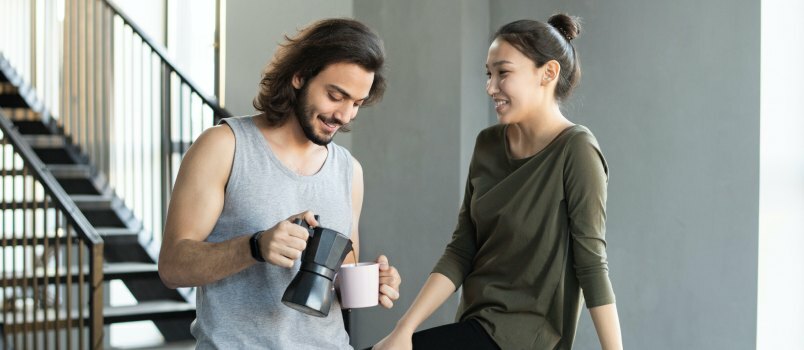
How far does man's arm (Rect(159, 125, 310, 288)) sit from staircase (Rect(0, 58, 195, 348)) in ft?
9.25

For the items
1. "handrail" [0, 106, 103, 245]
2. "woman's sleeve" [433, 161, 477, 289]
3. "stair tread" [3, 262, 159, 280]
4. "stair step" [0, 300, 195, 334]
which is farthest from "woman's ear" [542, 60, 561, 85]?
"stair tread" [3, 262, 159, 280]

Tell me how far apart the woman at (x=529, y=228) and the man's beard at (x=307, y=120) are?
48cm

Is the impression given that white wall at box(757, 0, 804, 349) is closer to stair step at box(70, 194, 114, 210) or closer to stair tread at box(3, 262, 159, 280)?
stair tread at box(3, 262, 159, 280)

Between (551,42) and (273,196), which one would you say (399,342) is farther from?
(551,42)

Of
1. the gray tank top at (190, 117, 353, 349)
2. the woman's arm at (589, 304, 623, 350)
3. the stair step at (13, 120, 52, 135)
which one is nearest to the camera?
the gray tank top at (190, 117, 353, 349)

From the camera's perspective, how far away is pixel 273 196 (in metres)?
1.39

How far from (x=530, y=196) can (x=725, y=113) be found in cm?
124

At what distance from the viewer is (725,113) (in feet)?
8.91

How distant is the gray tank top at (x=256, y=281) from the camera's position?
134cm

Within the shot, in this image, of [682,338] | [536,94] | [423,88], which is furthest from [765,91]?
[423,88]

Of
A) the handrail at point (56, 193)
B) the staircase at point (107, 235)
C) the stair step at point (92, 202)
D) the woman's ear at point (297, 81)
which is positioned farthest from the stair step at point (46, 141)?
the woman's ear at point (297, 81)

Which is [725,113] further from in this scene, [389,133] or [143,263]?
[143,263]

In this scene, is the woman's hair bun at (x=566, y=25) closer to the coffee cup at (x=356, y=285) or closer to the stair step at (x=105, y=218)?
the coffee cup at (x=356, y=285)

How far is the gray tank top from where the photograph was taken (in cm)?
134
